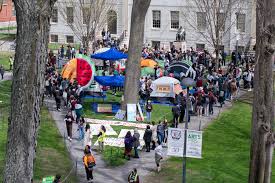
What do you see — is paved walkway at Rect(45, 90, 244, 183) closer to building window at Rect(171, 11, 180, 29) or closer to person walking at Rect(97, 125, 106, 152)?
person walking at Rect(97, 125, 106, 152)

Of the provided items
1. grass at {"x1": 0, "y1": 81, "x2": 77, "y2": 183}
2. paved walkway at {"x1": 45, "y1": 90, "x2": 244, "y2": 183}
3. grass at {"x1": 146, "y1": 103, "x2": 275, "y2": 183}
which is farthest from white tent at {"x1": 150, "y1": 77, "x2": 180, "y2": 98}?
paved walkway at {"x1": 45, "y1": 90, "x2": 244, "y2": 183}

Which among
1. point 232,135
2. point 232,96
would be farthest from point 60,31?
point 232,135

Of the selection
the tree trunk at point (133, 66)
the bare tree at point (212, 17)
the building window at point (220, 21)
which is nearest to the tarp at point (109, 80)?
the tree trunk at point (133, 66)

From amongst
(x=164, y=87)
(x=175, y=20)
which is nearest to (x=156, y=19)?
(x=175, y=20)

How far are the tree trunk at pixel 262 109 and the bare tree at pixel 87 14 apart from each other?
99.0ft

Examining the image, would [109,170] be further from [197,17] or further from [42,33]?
[197,17]

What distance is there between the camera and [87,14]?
4559 cm

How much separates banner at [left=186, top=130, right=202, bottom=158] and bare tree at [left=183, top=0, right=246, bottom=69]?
25.3m

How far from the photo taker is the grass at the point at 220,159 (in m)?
20.7

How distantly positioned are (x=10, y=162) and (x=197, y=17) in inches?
1787

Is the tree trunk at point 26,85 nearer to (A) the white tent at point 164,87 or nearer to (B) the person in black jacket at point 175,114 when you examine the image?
(B) the person in black jacket at point 175,114

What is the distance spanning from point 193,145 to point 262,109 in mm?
2446

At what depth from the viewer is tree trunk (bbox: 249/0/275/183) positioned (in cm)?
1468

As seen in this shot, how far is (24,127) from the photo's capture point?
9531 mm
